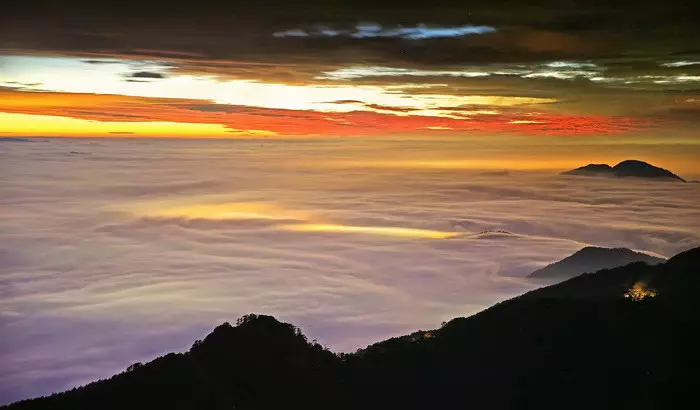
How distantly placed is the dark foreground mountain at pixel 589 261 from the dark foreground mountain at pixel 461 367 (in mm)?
28617

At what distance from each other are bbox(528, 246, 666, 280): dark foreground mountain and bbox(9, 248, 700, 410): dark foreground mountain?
28617 millimetres

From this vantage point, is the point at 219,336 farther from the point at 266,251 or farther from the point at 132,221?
the point at 132,221

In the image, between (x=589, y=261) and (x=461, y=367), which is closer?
(x=461, y=367)

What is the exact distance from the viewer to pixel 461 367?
552 inches

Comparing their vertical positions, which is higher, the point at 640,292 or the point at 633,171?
the point at 633,171

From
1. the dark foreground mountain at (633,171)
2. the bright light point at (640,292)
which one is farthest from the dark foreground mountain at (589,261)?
the dark foreground mountain at (633,171)

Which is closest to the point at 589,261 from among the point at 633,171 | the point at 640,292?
the point at 640,292

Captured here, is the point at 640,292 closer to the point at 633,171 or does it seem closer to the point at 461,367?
the point at 461,367

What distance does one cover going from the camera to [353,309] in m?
42.1

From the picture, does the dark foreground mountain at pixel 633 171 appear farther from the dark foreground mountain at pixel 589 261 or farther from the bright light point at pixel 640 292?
the bright light point at pixel 640 292

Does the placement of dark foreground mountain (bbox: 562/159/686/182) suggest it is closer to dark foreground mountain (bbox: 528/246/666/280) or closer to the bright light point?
dark foreground mountain (bbox: 528/246/666/280)

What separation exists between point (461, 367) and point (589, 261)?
116 ft

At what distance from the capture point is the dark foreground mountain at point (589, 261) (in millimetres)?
42406

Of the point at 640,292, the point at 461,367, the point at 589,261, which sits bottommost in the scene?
the point at 461,367
